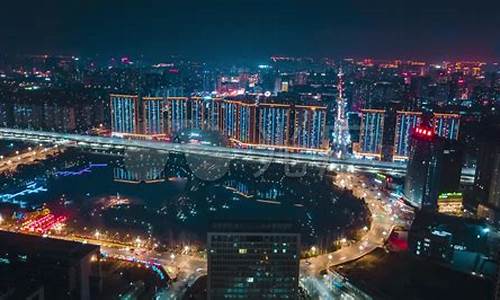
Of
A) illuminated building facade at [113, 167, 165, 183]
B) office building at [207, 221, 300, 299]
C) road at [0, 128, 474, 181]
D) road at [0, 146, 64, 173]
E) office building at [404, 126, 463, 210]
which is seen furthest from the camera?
road at [0, 146, 64, 173]

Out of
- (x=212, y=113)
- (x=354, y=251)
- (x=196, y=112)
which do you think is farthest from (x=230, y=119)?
(x=354, y=251)

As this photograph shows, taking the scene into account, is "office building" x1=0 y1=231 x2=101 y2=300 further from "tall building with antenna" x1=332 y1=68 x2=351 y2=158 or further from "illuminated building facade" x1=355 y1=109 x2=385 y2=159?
"illuminated building facade" x1=355 y1=109 x2=385 y2=159

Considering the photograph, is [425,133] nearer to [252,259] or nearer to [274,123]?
[274,123]

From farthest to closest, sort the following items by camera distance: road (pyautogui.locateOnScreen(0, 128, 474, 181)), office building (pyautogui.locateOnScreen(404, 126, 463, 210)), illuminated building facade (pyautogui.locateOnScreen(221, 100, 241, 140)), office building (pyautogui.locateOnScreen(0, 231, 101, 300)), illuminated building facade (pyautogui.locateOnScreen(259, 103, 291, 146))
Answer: illuminated building facade (pyautogui.locateOnScreen(221, 100, 241, 140)), illuminated building facade (pyautogui.locateOnScreen(259, 103, 291, 146)), road (pyautogui.locateOnScreen(0, 128, 474, 181)), office building (pyautogui.locateOnScreen(404, 126, 463, 210)), office building (pyautogui.locateOnScreen(0, 231, 101, 300))

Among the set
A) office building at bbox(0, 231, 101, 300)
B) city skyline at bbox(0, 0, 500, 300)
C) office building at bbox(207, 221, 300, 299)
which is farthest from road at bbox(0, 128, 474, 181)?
office building at bbox(0, 231, 101, 300)

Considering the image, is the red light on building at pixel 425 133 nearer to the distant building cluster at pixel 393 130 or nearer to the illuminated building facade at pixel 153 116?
the distant building cluster at pixel 393 130

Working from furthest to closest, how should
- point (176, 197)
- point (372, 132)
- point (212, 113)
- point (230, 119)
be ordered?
point (212, 113)
point (230, 119)
point (372, 132)
point (176, 197)

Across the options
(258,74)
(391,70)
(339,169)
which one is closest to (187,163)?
(339,169)

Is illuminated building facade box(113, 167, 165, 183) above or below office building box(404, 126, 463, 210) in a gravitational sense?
below
